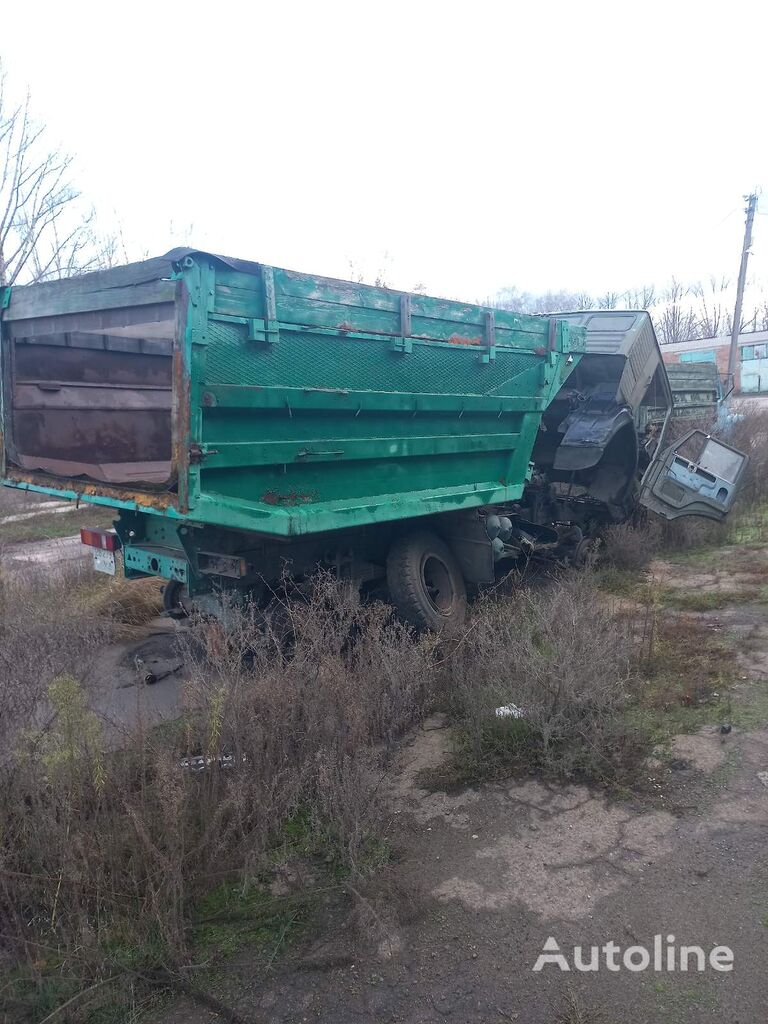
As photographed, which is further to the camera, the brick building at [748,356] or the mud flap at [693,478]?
the brick building at [748,356]

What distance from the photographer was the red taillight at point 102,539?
4.93m

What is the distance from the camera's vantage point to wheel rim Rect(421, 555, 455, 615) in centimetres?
557

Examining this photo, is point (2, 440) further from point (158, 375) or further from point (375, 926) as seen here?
point (375, 926)

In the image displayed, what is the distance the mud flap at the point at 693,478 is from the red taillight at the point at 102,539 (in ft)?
15.4

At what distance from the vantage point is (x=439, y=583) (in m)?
5.63

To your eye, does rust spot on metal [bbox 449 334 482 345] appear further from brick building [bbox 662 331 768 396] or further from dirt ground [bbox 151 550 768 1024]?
brick building [bbox 662 331 768 396]

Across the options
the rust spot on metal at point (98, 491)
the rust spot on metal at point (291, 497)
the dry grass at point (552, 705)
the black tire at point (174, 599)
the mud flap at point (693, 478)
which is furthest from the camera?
the mud flap at point (693, 478)

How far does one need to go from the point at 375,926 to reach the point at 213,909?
22.5 inches

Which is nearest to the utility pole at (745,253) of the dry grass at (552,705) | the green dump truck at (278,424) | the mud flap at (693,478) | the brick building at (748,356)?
the brick building at (748,356)

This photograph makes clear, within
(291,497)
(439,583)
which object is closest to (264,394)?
(291,497)

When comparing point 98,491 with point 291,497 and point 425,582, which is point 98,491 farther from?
point 425,582

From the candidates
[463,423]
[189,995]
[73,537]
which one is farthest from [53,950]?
[73,537]

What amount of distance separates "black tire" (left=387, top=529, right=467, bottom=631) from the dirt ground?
5.12ft
